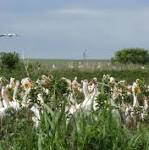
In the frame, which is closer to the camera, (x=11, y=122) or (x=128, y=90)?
(x=11, y=122)

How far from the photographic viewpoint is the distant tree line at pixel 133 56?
176ft

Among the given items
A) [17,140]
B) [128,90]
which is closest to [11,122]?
[17,140]

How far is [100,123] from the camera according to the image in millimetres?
5941

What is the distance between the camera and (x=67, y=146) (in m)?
5.74

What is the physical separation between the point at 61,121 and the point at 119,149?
0.54 metres

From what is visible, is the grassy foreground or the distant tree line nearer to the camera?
the grassy foreground

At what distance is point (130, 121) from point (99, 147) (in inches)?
209

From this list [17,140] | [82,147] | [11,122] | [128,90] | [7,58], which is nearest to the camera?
[82,147]

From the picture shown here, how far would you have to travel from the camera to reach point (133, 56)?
5559cm

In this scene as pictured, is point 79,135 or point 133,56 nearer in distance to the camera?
point 79,135

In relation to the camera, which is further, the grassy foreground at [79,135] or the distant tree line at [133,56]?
the distant tree line at [133,56]

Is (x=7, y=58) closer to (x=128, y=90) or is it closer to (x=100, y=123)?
(x=128, y=90)

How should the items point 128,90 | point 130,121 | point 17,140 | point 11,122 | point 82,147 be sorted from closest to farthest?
point 82,147, point 17,140, point 11,122, point 130,121, point 128,90

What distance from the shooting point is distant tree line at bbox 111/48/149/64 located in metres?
53.5
